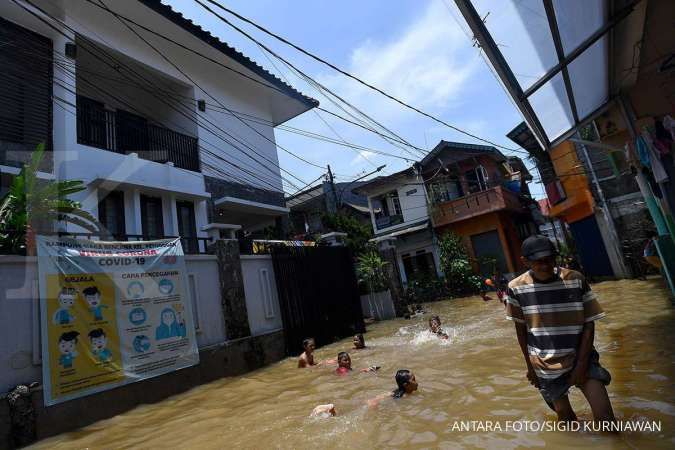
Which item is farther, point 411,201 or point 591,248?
point 411,201

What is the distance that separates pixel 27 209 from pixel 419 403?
6.45 meters

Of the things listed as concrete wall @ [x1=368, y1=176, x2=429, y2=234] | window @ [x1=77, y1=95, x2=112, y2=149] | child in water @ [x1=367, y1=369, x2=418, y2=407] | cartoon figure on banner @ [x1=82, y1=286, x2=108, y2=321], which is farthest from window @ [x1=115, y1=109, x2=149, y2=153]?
concrete wall @ [x1=368, y1=176, x2=429, y2=234]

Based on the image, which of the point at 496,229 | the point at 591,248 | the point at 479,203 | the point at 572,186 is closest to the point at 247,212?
the point at 479,203

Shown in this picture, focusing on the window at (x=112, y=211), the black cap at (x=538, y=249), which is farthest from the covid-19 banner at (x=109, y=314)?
the black cap at (x=538, y=249)

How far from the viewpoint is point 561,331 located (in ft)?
9.02

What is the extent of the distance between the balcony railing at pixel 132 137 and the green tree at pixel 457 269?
13.7 meters

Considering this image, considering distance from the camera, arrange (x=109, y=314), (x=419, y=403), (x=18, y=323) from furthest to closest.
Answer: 1. (x=109, y=314)
2. (x=18, y=323)
3. (x=419, y=403)

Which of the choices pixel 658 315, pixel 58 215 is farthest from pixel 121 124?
pixel 658 315

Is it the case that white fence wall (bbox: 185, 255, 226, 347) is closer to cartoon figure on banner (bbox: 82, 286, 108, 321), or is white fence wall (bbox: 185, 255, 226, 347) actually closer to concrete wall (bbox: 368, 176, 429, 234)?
cartoon figure on banner (bbox: 82, 286, 108, 321)

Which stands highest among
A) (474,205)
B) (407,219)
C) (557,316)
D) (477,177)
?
(477,177)

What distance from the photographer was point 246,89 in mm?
14266

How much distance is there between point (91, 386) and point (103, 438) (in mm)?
956

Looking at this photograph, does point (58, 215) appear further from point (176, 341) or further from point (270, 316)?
point (270, 316)

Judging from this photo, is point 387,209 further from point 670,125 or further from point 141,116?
point 670,125
